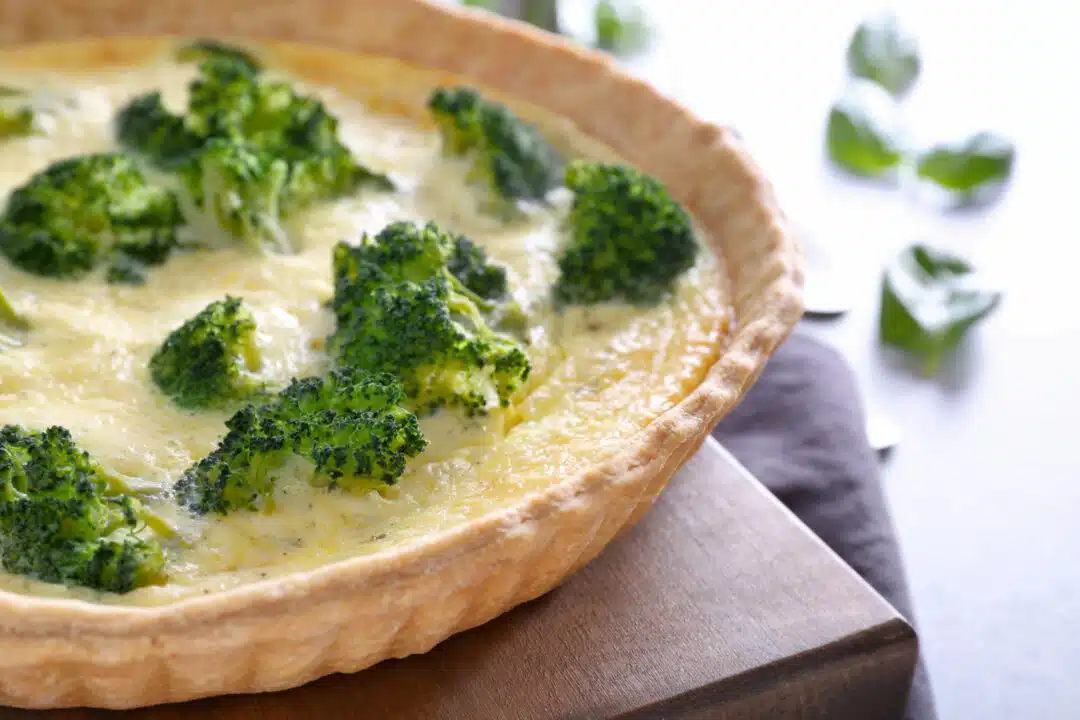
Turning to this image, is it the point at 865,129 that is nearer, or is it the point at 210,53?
the point at 210,53

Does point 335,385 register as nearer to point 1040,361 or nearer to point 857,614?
point 857,614

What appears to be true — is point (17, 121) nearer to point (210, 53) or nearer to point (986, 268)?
point (210, 53)

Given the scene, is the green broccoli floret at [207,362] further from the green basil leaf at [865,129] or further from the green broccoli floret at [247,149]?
the green basil leaf at [865,129]

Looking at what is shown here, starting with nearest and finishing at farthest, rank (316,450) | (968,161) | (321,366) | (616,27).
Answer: (316,450) < (321,366) < (968,161) < (616,27)

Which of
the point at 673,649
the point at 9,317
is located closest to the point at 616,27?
the point at 9,317

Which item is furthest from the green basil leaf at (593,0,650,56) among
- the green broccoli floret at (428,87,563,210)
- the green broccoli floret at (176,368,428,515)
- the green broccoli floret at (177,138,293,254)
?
the green broccoli floret at (176,368,428,515)

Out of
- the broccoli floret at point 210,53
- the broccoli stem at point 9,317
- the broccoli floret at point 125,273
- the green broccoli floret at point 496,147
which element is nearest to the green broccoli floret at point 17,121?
the broccoli floret at point 210,53

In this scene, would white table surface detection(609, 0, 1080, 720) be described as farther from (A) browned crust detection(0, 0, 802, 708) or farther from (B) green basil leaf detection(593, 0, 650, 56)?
(A) browned crust detection(0, 0, 802, 708)
